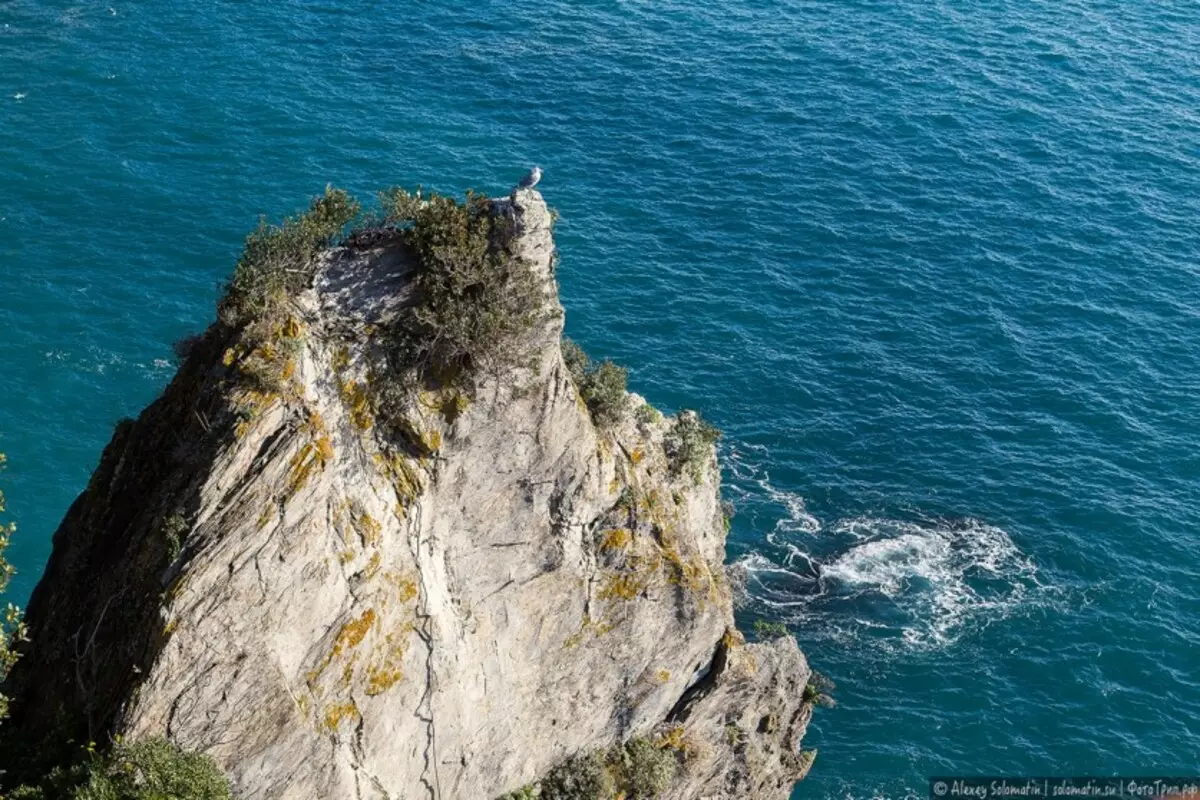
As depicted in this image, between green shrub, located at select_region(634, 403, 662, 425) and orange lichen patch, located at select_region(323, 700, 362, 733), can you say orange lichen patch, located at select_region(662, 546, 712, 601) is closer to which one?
green shrub, located at select_region(634, 403, 662, 425)

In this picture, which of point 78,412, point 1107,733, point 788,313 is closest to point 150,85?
point 78,412

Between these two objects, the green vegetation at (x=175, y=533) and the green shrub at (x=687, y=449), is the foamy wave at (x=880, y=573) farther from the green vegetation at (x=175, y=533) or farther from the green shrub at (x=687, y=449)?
the green vegetation at (x=175, y=533)

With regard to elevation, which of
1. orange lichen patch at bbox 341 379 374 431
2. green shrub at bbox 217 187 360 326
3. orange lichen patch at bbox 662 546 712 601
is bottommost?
orange lichen patch at bbox 662 546 712 601

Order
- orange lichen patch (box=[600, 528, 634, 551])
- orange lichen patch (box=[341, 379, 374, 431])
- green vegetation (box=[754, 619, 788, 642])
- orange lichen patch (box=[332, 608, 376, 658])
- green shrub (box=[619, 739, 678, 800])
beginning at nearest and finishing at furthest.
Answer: orange lichen patch (box=[332, 608, 376, 658]) → orange lichen patch (box=[341, 379, 374, 431]) → orange lichen patch (box=[600, 528, 634, 551]) → green shrub (box=[619, 739, 678, 800]) → green vegetation (box=[754, 619, 788, 642])

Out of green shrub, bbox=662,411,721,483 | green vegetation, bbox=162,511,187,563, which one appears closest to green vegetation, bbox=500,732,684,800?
green shrub, bbox=662,411,721,483

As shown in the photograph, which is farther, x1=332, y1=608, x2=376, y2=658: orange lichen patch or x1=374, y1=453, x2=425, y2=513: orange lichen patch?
x1=374, y1=453, x2=425, y2=513: orange lichen patch

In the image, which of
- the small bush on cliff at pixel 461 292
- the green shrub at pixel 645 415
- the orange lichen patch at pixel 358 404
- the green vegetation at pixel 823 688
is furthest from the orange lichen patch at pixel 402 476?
the green vegetation at pixel 823 688

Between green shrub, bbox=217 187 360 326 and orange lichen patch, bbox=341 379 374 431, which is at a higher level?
green shrub, bbox=217 187 360 326
